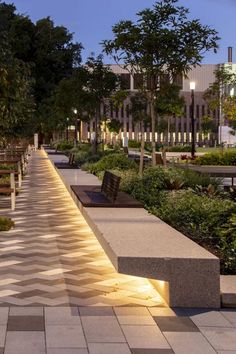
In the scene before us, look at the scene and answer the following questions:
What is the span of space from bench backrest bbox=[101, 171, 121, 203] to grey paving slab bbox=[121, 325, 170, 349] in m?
6.14

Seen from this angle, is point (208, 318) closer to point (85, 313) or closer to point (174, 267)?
point (174, 267)

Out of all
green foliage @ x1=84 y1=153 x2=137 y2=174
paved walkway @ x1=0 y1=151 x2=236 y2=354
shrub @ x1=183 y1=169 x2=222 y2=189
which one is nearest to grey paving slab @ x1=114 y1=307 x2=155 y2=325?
paved walkway @ x1=0 y1=151 x2=236 y2=354

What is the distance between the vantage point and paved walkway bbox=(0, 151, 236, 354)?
5.12 metres

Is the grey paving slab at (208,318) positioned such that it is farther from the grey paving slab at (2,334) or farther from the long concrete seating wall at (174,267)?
the grey paving slab at (2,334)

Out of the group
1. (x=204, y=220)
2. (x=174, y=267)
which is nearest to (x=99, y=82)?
(x=204, y=220)

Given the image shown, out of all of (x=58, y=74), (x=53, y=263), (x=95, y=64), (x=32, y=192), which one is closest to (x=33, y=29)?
(x=58, y=74)

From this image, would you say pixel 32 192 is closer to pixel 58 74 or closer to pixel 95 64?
pixel 95 64

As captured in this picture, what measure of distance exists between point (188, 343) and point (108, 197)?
7762 mm

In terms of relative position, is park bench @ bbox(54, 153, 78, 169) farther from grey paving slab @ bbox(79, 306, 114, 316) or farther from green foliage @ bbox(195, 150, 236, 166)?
grey paving slab @ bbox(79, 306, 114, 316)

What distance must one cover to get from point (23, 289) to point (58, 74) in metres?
50.2

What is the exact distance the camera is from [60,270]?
8062 millimetres

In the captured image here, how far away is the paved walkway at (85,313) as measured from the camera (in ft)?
16.8

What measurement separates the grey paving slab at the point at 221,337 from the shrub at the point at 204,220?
1.77m

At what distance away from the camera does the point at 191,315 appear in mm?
6070
